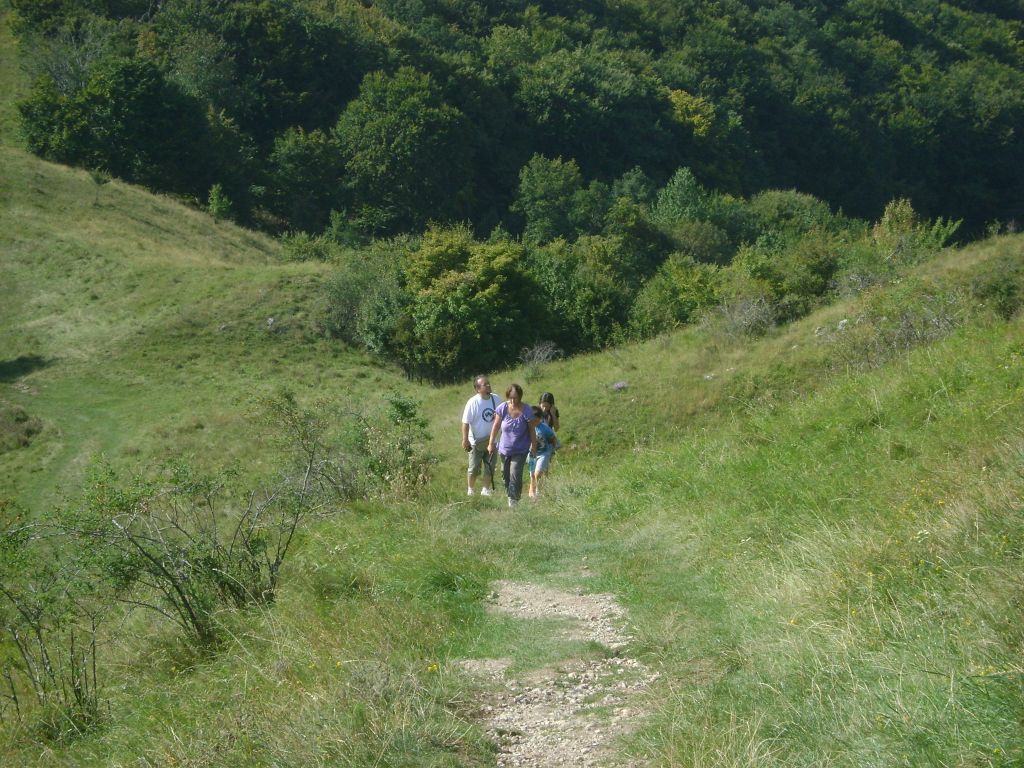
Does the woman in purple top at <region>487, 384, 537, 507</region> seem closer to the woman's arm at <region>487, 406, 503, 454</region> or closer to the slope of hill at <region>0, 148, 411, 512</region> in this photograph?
the woman's arm at <region>487, 406, 503, 454</region>

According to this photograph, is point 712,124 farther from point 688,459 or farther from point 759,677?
point 759,677

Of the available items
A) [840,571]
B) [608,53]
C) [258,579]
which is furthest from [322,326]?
[608,53]

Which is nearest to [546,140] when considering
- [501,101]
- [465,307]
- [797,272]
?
[501,101]

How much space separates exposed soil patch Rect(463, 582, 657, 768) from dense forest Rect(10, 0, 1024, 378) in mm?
18766

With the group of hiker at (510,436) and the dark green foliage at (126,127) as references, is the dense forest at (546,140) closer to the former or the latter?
the dark green foliage at (126,127)

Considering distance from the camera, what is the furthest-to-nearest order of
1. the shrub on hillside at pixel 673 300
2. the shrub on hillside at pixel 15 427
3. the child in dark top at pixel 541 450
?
the shrub on hillside at pixel 673 300, the shrub on hillside at pixel 15 427, the child in dark top at pixel 541 450

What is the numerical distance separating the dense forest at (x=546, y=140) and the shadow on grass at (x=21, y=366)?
9064 millimetres

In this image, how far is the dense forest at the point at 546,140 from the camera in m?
33.4

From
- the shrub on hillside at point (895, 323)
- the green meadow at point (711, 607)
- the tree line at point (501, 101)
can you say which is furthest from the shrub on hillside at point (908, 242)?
the tree line at point (501, 101)

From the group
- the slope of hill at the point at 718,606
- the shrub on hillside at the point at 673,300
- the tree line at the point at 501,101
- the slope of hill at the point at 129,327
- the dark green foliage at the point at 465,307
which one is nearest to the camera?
the slope of hill at the point at 718,606

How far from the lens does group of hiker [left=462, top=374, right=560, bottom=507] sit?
1062 centimetres

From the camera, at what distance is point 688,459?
884cm

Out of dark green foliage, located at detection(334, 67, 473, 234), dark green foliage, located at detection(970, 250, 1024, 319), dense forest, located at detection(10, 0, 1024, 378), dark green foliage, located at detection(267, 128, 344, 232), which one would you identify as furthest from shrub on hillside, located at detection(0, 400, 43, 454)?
dark green foliage, located at detection(334, 67, 473, 234)

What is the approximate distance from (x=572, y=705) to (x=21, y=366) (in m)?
28.2
